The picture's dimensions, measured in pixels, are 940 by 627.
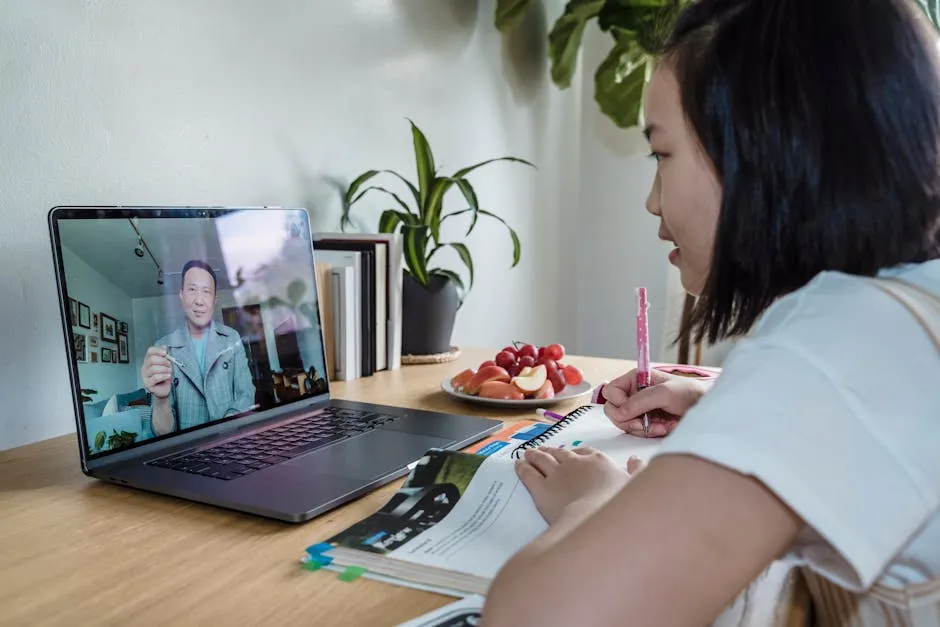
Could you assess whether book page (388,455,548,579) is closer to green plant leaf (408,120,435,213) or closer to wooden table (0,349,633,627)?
wooden table (0,349,633,627)

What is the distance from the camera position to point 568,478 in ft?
2.29

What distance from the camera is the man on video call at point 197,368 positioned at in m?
0.89

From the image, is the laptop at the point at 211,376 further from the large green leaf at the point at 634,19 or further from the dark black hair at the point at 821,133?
the large green leaf at the point at 634,19

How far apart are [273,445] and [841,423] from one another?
64cm

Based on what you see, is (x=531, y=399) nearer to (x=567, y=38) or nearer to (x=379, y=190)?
(x=379, y=190)

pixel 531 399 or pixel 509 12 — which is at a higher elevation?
pixel 509 12

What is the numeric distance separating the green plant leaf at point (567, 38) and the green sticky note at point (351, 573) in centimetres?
181

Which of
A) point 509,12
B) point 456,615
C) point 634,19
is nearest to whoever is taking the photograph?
point 456,615

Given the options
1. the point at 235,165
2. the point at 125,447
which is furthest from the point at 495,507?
the point at 235,165

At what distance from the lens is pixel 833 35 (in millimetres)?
532

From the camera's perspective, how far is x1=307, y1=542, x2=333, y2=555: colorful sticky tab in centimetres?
63

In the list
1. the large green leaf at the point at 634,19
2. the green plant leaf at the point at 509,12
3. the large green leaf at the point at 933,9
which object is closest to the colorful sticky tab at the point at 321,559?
the green plant leaf at the point at 509,12

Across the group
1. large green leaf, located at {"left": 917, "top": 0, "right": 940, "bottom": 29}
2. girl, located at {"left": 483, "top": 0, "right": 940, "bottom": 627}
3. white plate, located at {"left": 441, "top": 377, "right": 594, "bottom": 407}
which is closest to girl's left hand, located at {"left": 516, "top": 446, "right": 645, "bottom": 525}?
girl, located at {"left": 483, "top": 0, "right": 940, "bottom": 627}

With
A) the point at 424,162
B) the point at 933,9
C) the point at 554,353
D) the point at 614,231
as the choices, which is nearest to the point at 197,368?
the point at 554,353
